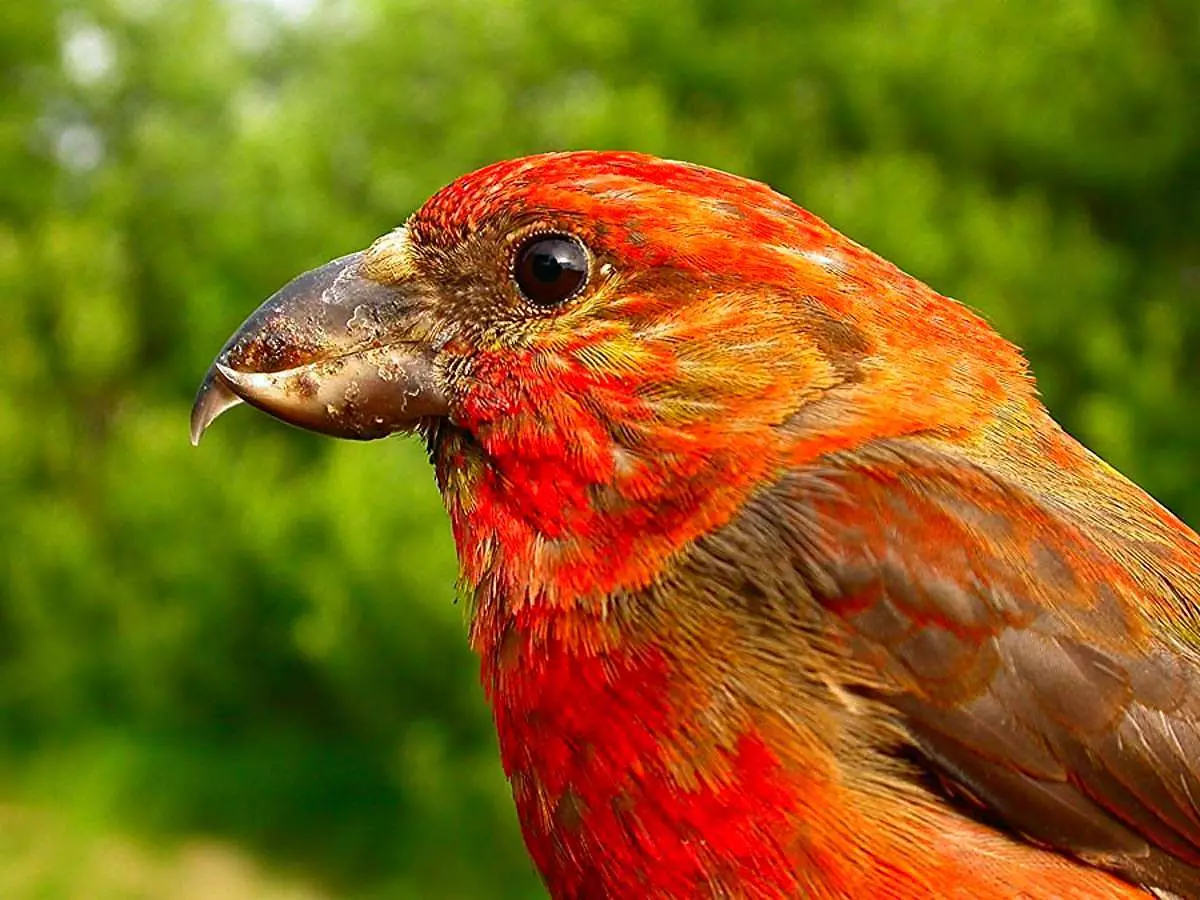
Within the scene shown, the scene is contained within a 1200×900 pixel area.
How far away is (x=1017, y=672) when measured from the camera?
6.04ft

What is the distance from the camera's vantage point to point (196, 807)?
1180 centimetres

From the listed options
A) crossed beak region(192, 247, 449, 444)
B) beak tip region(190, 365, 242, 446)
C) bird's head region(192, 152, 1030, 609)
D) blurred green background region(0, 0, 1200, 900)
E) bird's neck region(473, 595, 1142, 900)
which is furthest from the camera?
blurred green background region(0, 0, 1200, 900)

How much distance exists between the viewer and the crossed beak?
2.11 m

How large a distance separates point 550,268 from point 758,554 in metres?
0.57

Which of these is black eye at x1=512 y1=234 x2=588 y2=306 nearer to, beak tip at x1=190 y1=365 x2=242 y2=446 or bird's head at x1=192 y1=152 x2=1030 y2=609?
bird's head at x1=192 y1=152 x2=1030 y2=609

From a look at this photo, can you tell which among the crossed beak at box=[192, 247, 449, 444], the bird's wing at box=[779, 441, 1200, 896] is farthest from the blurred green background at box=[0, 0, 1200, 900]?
the bird's wing at box=[779, 441, 1200, 896]

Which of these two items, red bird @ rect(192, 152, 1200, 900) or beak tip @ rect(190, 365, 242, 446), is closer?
red bird @ rect(192, 152, 1200, 900)

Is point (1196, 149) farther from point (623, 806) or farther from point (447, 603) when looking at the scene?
point (623, 806)

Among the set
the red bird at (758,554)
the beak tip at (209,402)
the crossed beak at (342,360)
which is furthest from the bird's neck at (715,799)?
the beak tip at (209,402)

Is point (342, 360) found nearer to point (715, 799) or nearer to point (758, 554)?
point (758, 554)

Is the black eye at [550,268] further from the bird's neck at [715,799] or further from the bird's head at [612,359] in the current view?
the bird's neck at [715,799]

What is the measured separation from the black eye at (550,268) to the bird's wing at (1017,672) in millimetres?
488

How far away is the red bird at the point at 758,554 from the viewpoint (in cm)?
180

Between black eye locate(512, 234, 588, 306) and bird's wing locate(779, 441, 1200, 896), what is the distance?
49 centimetres
